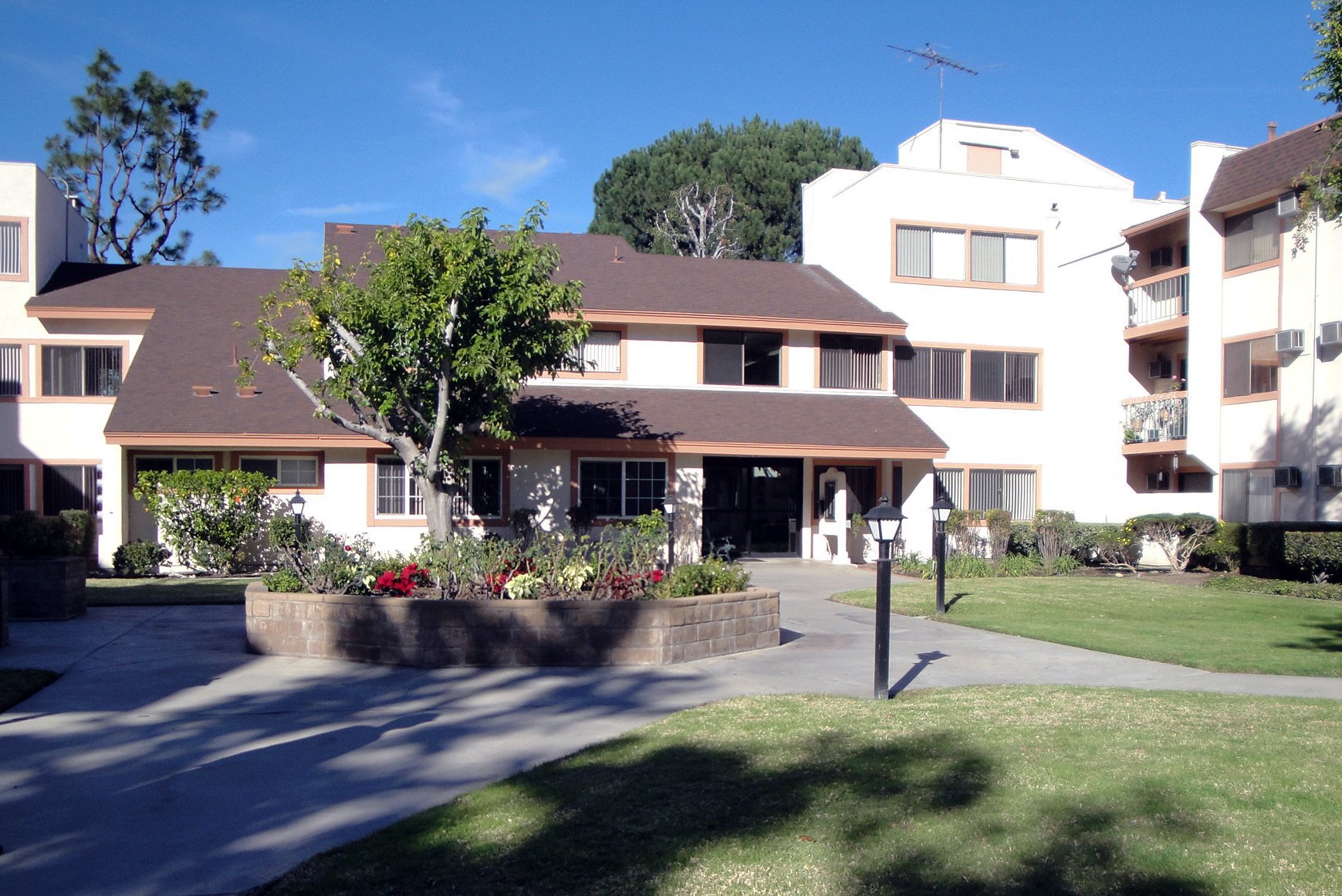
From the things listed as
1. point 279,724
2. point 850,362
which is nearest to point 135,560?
point 279,724

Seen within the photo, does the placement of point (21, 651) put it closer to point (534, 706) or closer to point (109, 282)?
point (534, 706)

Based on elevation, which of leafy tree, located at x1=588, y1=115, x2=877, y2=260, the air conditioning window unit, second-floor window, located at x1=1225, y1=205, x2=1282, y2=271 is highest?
leafy tree, located at x1=588, y1=115, x2=877, y2=260

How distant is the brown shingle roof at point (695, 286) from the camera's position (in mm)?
24281

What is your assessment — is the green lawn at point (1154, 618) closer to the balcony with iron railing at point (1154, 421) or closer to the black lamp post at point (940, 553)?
the black lamp post at point (940, 553)

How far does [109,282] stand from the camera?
2466 cm

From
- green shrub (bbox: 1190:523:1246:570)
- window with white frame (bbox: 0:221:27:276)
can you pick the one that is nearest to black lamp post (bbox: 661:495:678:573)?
green shrub (bbox: 1190:523:1246:570)

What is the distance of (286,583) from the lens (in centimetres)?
1247

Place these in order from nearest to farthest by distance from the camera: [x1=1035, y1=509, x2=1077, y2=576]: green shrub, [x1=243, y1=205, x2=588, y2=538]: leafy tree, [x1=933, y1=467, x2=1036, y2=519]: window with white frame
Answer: [x1=243, y1=205, x2=588, y2=538]: leafy tree < [x1=1035, y1=509, x2=1077, y2=576]: green shrub < [x1=933, y1=467, x2=1036, y2=519]: window with white frame

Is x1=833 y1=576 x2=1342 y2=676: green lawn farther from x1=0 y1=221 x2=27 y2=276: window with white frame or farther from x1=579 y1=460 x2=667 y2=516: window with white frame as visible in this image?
x1=0 y1=221 x2=27 y2=276: window with white frame

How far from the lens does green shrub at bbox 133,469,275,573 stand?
20.9 metres

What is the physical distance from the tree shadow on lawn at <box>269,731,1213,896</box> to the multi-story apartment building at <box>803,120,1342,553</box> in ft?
60.8

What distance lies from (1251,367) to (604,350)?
14.1m

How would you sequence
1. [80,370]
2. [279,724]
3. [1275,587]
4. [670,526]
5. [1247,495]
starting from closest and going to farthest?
[279,724] < [1275,587] < [670,526] < [80,370] < [1247,495]

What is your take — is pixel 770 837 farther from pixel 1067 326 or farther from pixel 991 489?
pixel 1067 326
